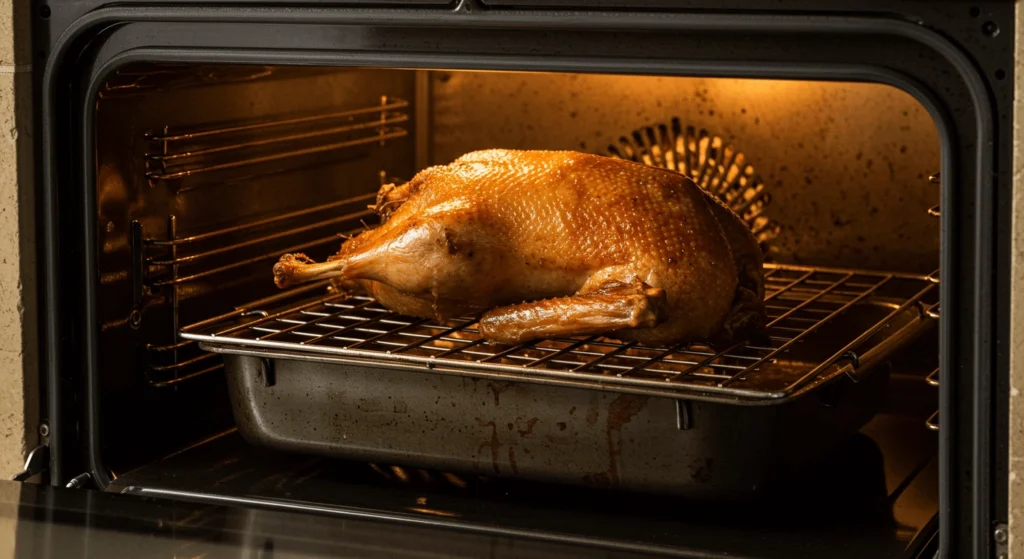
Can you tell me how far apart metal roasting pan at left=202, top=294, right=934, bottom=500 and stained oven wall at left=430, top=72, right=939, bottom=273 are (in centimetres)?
28

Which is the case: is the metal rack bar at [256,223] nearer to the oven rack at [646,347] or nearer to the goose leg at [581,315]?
the oven rack at [646,347]

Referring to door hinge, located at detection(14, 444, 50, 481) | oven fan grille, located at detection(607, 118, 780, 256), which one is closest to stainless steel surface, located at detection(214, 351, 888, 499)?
door hinge, located at detection(14, 444, 50, 481)

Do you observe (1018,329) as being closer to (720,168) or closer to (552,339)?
(552,339)

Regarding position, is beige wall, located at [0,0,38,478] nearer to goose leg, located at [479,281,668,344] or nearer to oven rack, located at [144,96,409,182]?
oven rack, located at [144,96,409,182]

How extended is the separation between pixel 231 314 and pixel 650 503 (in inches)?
24.2

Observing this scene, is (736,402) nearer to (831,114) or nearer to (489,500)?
(489,500)

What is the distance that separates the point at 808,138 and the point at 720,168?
0.46ft

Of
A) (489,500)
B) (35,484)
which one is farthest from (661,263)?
(35,484)

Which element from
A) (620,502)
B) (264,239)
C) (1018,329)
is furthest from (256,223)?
(1018,329)

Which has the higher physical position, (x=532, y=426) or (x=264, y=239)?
(x=264, y=239)

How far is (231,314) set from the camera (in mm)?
1881

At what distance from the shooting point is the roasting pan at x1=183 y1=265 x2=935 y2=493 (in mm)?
1582

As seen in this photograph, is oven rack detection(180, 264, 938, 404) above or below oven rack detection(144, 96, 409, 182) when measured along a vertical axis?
below

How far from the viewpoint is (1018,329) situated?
1292 mm
